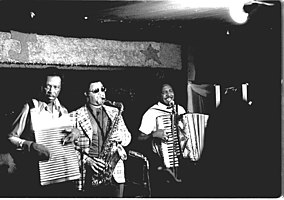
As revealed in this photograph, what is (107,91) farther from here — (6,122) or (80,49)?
(6,122)

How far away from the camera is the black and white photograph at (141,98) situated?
3.05 meters

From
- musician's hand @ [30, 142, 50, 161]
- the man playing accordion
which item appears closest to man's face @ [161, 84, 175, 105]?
the man playing accordion

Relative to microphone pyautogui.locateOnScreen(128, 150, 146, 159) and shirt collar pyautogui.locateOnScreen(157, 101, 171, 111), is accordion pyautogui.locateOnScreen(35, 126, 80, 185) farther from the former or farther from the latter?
shirt collar pyautogui.locateOnScreen(157, 101, 171, 111)

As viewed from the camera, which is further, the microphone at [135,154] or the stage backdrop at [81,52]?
the microphone at [135,154]

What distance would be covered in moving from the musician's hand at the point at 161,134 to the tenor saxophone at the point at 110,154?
7.0 inches

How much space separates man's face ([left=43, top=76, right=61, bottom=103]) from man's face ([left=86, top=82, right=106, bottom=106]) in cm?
15

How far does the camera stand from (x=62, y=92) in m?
3.09

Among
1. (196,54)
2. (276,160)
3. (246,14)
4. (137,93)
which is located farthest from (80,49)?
(276,160)

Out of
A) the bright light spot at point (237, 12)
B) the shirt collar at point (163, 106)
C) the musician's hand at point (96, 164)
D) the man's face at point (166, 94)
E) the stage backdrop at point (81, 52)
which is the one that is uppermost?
the bright light spot at point (237, 12)

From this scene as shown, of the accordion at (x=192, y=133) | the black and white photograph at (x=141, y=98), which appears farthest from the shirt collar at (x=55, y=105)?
the accordion at (x=192, y=133)

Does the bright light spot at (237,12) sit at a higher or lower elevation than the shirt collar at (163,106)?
higher

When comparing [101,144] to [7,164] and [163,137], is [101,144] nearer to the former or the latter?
[163,137]

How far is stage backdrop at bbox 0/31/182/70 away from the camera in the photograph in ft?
9.95

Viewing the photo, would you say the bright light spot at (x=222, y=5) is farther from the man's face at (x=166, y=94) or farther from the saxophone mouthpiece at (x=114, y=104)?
the saxophone mouthpiece at (x=114, y=104)
